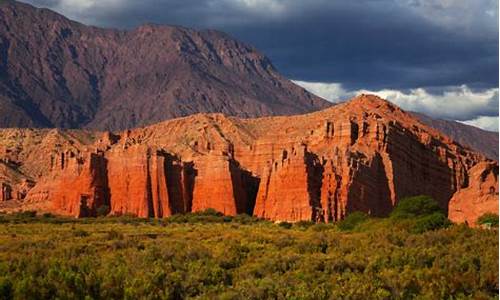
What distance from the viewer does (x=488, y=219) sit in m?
69.1

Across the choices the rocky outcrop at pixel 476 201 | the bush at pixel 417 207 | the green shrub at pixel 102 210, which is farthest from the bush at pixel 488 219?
the green shrub at pixel 102 210

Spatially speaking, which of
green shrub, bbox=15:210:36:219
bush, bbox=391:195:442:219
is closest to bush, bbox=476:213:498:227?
bush, bbox=391:195:442:219

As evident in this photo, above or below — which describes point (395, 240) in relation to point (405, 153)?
below

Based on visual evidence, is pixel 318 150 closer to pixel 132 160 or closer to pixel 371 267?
pixel 132 160

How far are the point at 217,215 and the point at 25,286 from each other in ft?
279

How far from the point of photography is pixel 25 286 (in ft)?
96.6

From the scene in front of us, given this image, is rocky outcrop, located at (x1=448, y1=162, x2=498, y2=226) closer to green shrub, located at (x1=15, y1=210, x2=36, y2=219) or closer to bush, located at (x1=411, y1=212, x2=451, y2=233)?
bush, located at (x1=411, y1=212, x2=451, y2=233)

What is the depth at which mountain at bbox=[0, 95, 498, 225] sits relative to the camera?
114 m

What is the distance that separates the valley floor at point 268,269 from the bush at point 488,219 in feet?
55.8

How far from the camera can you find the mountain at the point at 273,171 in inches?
4483

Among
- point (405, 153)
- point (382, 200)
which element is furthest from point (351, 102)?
point (382, 200)

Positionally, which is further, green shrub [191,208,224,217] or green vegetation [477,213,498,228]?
green shrub [191,208,224,217]

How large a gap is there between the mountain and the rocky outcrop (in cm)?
660

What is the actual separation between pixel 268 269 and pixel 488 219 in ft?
116
